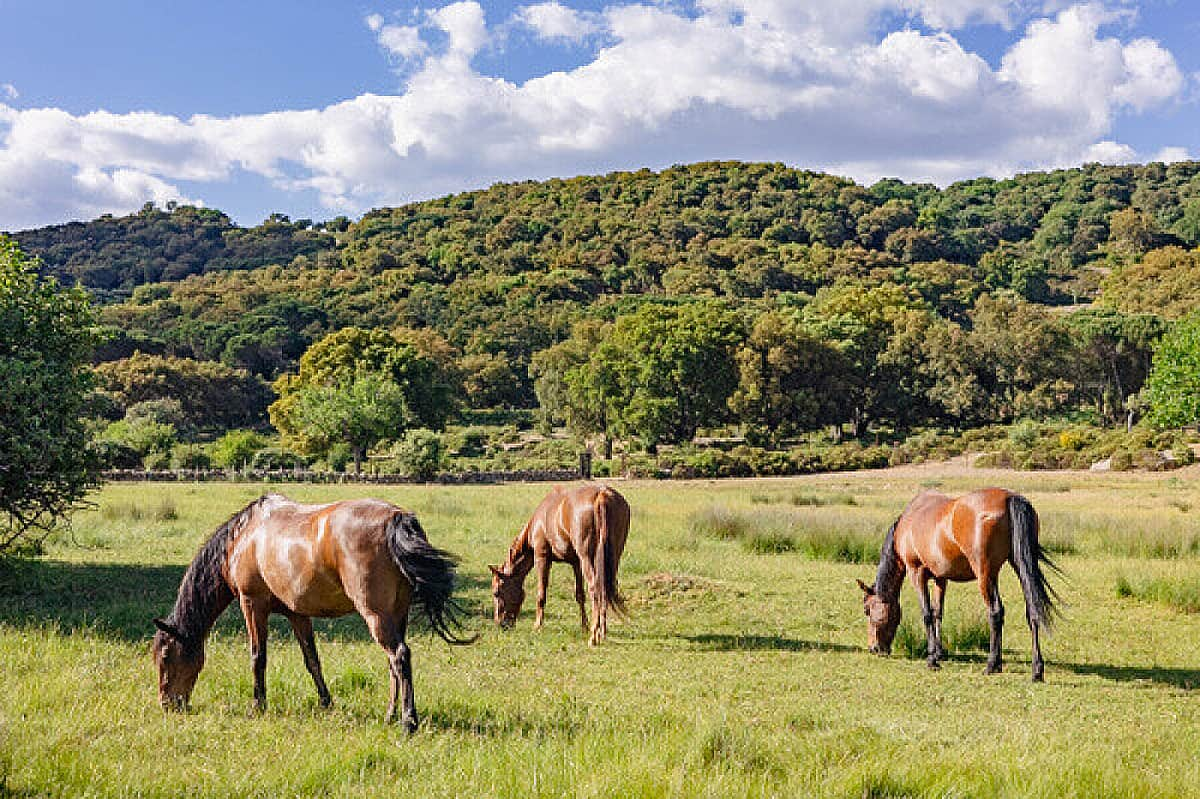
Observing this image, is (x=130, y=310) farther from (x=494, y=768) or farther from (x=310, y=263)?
(x=494, y=768)

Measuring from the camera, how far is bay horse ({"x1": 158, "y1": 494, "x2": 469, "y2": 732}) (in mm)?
5848

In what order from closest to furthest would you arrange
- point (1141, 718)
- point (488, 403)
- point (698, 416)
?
point (1141, 718) < point (698, 416) < point (488, 403)

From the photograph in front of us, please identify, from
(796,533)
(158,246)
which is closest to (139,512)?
(796,533)

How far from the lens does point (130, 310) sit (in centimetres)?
9094

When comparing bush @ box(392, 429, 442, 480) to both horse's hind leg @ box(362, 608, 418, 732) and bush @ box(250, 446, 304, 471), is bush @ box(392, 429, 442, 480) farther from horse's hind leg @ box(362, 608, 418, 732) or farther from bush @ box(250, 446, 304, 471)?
horse's hind leg @ box(362, 608, 418, 732)

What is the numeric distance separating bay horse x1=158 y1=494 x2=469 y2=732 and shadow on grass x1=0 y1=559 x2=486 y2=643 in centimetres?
277

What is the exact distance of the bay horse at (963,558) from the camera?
337 inches

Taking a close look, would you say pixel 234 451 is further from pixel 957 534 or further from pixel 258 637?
pixel 957 534

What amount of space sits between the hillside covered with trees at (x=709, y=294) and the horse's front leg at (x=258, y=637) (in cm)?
756

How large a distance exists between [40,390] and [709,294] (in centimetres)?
9775

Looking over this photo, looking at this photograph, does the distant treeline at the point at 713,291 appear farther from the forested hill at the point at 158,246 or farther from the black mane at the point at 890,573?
the black mane at the point at 890,573

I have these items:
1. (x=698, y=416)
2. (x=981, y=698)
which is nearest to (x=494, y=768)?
(x=981, y=698)

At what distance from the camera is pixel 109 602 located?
11.3 meters

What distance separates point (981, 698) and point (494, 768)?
531cm
